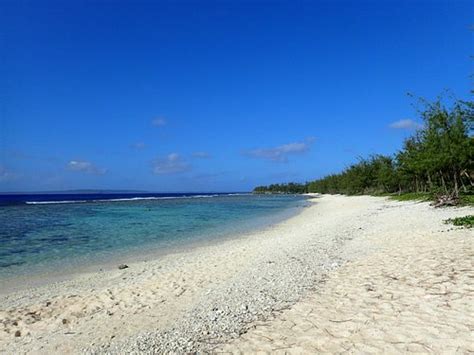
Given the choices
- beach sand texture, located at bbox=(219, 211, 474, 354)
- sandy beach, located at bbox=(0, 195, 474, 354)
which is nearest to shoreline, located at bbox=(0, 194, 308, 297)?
sandy beach, located at bbox=(0, 195, 474, 354)

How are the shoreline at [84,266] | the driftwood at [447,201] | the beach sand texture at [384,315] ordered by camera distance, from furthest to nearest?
the driftwood at [447,201]
the shoreline at [84,266]
the beach sand texture at [384,315]

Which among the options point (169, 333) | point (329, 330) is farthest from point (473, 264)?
point (169, 333)

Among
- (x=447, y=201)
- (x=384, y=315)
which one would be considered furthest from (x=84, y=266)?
(x=447, y=201)

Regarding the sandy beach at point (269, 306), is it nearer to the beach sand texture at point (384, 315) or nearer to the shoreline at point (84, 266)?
the beach sand texture at point (384, 315)

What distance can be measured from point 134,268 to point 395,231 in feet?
38.6

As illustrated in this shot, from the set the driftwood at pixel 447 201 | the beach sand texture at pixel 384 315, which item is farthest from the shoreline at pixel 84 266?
the driftwood at pixel 447 201

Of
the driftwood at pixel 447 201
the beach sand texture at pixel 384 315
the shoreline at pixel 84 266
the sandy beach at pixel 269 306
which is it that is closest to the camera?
the beach sand texture at pixel 384 315

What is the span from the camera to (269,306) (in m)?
8.02

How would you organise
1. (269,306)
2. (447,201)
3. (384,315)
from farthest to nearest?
(447,201)
(269,306)
(384,315)

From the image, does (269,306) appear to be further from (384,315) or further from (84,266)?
(84,266)

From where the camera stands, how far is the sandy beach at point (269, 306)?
598cm

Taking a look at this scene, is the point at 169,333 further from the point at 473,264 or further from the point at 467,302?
the point at 473,264

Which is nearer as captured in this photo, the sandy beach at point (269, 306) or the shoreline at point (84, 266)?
the sandy beach at point (269, 306)

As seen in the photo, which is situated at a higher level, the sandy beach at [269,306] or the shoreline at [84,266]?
the sandy beach at [269,306]
